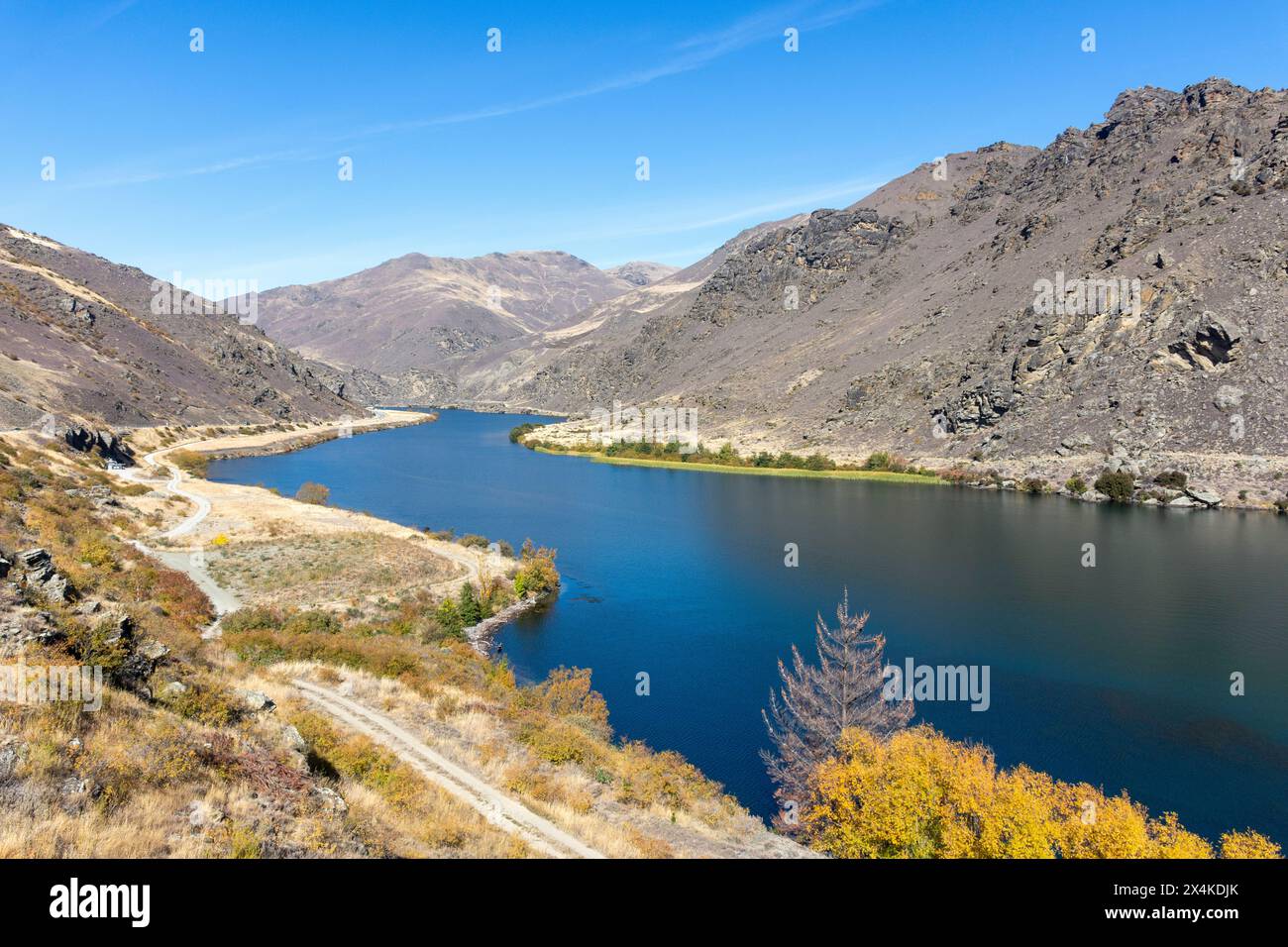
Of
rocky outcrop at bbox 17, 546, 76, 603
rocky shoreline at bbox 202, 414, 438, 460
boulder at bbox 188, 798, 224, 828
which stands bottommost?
boulder at bbox 188, 798, 224, 828

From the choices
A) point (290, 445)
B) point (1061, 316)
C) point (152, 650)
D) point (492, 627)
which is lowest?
point (492, 627)

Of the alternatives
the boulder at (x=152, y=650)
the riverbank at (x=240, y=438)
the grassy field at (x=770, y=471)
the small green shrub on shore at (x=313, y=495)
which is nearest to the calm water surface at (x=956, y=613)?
the small green shrub on shore at (x=313, y=495)

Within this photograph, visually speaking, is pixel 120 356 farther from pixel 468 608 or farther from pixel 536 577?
pixel 468 608

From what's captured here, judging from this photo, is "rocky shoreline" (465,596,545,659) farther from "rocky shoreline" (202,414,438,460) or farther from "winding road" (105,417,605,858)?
"rocky shoreline" (202,414,438,460)

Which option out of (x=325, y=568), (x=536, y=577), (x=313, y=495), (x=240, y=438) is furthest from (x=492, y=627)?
(x=240, y=438)

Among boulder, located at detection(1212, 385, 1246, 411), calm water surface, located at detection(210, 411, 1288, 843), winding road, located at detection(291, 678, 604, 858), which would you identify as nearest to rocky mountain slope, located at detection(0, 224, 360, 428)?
calm water surface, located at detection(210, 411, 1288, 843)
